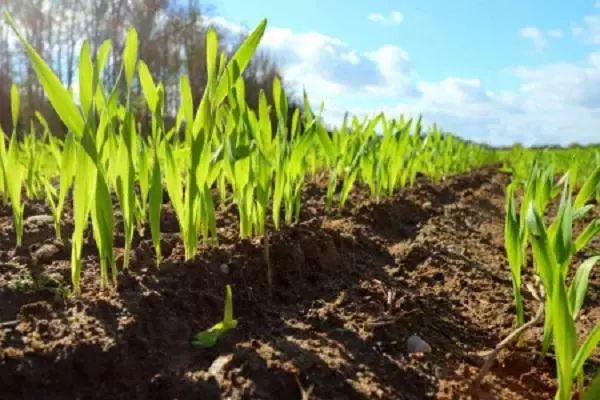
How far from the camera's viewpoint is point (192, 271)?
4.45 feet

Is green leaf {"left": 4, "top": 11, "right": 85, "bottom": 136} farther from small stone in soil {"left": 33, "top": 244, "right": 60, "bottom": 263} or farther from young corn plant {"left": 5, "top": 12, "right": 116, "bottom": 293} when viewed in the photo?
small stone in soil {"left": 33, "top": 244, "right": 60, "bottom": 263}

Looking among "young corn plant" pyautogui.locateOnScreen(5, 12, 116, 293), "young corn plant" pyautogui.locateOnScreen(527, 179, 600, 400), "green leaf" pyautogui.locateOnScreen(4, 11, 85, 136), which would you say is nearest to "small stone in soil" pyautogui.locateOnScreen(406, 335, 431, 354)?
"young corn plant" pyautogui.locateOnScreen(527, 179, 600, 400)

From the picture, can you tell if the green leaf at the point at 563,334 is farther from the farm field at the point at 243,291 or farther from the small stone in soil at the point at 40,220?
the small stone in soil at the point at 40,220

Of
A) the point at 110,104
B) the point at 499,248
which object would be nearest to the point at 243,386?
the point at 110,104

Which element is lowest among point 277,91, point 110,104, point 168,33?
point 110,104

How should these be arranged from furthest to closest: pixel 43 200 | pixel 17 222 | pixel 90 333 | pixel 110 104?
pixel 43 200 → pixel 17 222 → pixel 110 104 → pixel 90 333

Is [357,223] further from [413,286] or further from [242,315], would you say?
[242,315]

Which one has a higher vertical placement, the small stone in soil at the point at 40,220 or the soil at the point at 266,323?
the small stone in soil at the point at 40,220

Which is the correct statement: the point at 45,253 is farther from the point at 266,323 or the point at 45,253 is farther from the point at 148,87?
the point at 266,323

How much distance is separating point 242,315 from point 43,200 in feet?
5.79

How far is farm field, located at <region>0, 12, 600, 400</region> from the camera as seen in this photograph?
0.93m

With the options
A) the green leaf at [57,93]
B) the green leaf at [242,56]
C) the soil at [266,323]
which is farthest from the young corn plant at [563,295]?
the green leaf at [57,93]

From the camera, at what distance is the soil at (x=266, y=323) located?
92 cm

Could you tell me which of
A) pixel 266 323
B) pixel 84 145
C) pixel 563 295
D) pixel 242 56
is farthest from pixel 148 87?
pixel 563 295
